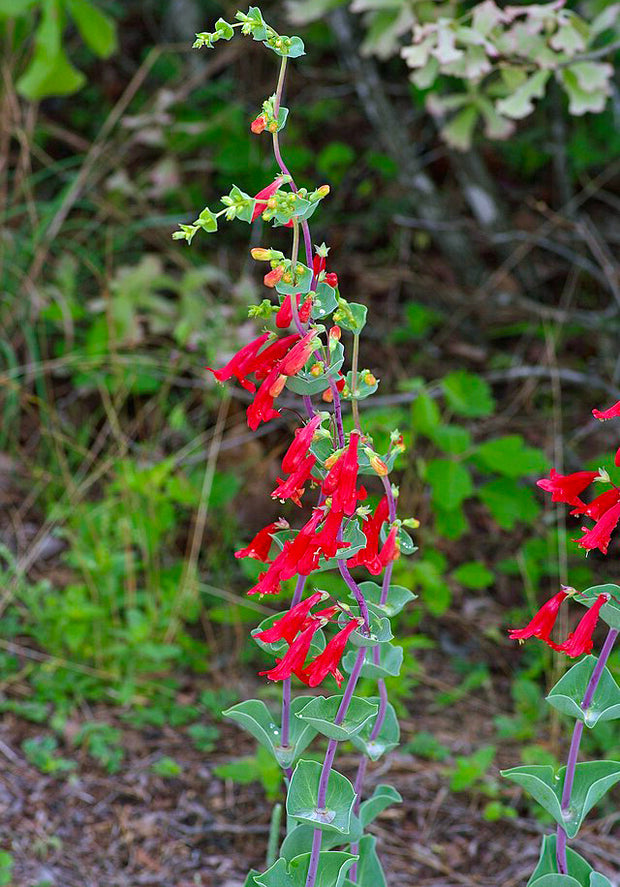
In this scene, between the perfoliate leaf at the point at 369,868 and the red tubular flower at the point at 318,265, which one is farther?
the perfoliate leaf at the point at 369,868

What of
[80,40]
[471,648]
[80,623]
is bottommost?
[471,648]

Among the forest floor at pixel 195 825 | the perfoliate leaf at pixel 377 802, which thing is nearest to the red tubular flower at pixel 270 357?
the perfoliate leaf at pixel 377 802

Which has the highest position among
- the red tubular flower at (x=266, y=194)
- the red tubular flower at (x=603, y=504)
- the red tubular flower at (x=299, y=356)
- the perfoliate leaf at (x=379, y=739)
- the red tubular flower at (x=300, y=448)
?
the red tubular flower at (x=266, y=194)

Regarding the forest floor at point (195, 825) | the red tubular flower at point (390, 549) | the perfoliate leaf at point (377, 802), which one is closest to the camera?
the red tubular flower at point (390, 549)

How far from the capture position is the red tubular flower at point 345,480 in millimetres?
1077

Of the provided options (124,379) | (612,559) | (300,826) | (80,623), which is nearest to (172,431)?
(124,379)

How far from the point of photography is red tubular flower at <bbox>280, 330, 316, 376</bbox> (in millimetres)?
1079

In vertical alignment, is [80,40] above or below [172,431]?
above

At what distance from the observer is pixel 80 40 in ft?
14.5

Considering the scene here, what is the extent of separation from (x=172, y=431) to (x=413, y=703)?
3.62ft

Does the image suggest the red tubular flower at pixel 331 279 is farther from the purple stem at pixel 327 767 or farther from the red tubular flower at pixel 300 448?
the purple stem at pixel 327 767

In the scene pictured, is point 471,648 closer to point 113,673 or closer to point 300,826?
point 113,673

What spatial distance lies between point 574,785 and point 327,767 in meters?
0.31

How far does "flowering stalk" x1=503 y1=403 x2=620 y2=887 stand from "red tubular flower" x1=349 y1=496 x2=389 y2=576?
17cm
